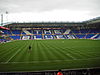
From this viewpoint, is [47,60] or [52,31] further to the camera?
[52,31]

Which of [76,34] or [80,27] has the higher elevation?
[80,27]

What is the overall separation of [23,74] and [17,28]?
79032mm

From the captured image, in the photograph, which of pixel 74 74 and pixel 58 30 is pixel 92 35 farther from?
pixel 74 74

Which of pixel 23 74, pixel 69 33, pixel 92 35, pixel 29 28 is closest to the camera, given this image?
pixel 23 74

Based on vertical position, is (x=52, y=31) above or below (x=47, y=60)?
above

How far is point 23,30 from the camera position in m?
81.9

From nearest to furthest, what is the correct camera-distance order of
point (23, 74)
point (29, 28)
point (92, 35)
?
1. point (23, 74)
2. point (92, 35)
3. point (29, 28)

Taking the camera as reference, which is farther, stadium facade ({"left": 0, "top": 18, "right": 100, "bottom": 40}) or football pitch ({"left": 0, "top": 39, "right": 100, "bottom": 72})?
stadium facade ({"left": 0, "top": 18, "right": 100, "bottom": 40})

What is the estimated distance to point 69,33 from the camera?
79500 mm

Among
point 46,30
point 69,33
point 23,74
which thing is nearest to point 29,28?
point 46,30

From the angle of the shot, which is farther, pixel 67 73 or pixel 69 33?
pixel 69 33

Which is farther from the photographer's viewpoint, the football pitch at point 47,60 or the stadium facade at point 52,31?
the stadium facade at point 52,31

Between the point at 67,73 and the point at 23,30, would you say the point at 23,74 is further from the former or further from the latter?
the point at 23,30

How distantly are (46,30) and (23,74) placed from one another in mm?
76301
